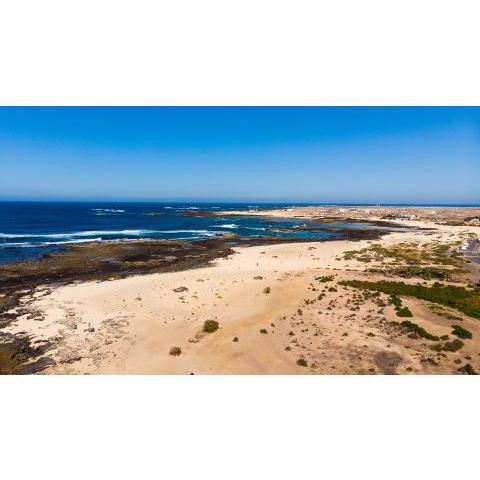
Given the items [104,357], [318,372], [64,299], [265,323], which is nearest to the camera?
[318,372]

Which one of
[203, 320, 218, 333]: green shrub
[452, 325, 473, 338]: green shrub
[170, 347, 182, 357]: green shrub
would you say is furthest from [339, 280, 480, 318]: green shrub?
[170, 347, 182, 357]: green shrub

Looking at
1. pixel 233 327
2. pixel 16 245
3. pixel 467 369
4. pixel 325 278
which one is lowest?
pixel 16 245

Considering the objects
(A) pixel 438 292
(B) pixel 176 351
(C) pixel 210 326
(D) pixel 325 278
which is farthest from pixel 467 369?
(D) pixel 325 278

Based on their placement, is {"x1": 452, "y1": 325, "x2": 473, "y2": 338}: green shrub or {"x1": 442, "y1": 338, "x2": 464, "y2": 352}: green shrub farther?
{"x1": 452, "y1": 325, "x2": 473, "y2": 338}: green shrub

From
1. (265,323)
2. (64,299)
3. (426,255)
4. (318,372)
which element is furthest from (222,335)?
(426,255)

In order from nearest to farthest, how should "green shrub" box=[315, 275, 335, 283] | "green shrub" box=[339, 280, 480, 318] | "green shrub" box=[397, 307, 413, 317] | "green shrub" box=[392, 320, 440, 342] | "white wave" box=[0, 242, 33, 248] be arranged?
"green shrub" box=[392, 320, 440, 342] < "green shrub" box=[397, 307, 413, 317] < "green shrub" box=[339, 280, 480, 318] < "green shrub" box=[315, 275, 335, 283] < "white wave" box=[0, 242, 33, 248]

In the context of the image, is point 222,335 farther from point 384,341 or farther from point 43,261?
point 43,261

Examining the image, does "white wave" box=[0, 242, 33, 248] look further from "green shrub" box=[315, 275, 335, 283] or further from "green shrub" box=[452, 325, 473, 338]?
"green shrub" box=[452, 325, 473, 338]

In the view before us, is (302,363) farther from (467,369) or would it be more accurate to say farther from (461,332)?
(461,332)

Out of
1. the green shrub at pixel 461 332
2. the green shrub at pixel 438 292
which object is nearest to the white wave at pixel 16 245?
the green shrub at pixel 438 292
